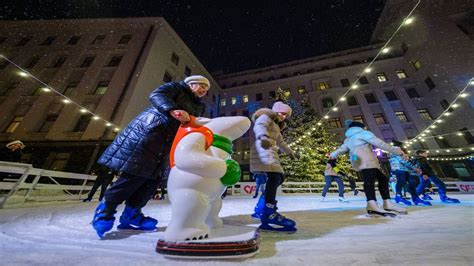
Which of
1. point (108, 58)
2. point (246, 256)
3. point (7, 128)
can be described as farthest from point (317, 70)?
point (7, 128)

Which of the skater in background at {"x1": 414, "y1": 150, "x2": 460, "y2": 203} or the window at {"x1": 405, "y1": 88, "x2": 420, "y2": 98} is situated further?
the window at {"x1": 405, "y1": 88, "x2": 420, "y2": 98}

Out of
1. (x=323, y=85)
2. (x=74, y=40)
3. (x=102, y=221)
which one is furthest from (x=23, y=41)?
(x=323, y=85)

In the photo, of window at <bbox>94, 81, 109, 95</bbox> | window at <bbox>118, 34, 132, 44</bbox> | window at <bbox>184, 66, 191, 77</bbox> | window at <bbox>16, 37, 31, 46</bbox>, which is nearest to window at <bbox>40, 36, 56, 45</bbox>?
window at <bbox>16, 37, 31, 46</bbox>

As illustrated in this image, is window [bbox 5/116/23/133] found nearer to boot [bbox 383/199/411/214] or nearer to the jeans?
the jeans

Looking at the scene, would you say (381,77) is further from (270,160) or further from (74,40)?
(74,40)

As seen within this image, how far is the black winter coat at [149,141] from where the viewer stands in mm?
1654

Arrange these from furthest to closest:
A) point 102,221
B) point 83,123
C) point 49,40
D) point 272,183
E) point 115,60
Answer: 1. point 49,40
2. point 115,60
3. point 83,123
4. point 272,183
5. point 102,221

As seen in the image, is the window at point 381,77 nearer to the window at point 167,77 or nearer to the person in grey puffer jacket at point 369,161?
the window at point 167,77

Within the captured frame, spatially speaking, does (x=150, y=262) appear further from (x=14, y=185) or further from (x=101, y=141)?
(x=101, y=141)

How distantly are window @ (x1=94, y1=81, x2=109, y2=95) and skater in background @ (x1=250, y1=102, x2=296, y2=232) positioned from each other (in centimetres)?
1437

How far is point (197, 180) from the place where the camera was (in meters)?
1.25

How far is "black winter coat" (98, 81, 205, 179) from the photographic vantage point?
5.43 ft

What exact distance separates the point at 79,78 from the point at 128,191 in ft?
55.0

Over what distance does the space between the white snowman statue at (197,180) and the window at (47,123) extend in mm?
15765
